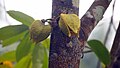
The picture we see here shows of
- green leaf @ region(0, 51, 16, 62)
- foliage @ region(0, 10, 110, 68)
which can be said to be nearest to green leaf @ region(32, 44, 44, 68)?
foliage @ region(0, 10, 110, 68)

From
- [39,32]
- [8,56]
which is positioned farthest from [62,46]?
[8,56]

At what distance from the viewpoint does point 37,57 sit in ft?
1.33

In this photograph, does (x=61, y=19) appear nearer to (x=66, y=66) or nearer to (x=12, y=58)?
(x=66, y=66)

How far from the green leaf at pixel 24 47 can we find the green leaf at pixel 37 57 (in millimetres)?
32

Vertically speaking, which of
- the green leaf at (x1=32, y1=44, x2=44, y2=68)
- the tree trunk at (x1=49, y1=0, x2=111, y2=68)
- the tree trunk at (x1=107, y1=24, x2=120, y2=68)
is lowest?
the tree trunk at (x1=107, y1=24, x2=120, y2=68)

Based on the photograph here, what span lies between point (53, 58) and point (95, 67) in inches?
17.9

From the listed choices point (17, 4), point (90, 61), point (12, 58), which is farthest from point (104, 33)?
point (12, 58)

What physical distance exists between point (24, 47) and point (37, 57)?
0.15 feet

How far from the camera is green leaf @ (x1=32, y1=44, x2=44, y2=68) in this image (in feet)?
1.32

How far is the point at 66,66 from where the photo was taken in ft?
1.20

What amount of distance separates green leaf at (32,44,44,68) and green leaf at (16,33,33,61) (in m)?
0.03

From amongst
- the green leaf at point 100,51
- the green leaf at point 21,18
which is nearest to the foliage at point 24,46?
the green leaf at point 21,18

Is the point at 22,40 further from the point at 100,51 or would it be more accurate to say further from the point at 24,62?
the point at 100,51

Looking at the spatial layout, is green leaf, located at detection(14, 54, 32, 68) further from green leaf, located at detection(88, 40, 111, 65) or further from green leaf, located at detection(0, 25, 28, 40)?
green leaf, located at detection(88, 40, 111, 65)
